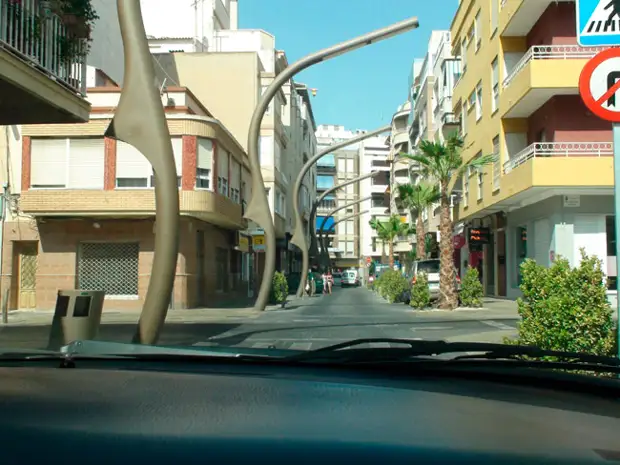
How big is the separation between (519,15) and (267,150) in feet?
58.3

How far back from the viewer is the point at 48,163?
23.3 m

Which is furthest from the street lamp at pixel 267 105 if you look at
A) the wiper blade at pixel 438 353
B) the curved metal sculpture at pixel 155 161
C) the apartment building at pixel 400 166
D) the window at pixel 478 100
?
the apartment building at pixel 400 166

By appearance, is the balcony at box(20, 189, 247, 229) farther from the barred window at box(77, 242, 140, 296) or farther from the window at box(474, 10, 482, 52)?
the window at box(474, 10, 482, 52)

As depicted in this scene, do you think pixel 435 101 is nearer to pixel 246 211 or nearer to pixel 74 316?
pixel 246 211

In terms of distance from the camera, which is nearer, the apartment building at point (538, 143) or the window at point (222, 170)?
the apartment building at point (538, 143)

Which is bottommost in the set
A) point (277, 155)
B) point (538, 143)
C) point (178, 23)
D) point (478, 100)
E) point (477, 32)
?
point (538, 143)

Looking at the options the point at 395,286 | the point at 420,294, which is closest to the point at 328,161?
the point at 395,286

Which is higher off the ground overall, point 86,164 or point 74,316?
point 86,164

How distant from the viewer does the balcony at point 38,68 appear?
9914mm

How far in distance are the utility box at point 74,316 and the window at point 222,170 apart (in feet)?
51.8

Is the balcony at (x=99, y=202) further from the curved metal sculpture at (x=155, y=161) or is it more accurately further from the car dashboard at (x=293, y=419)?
the car dashboard at (x=293, y=419)

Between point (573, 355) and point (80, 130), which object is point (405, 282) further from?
point (573, 355)

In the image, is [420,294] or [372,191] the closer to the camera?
[420,294]

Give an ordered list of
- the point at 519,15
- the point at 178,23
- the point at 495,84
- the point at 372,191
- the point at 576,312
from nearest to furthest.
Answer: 1. the point at 576,312
2. the point at 519,15
3. the point at 495,84
4. the point at 178,23
5. the point at 372,191
